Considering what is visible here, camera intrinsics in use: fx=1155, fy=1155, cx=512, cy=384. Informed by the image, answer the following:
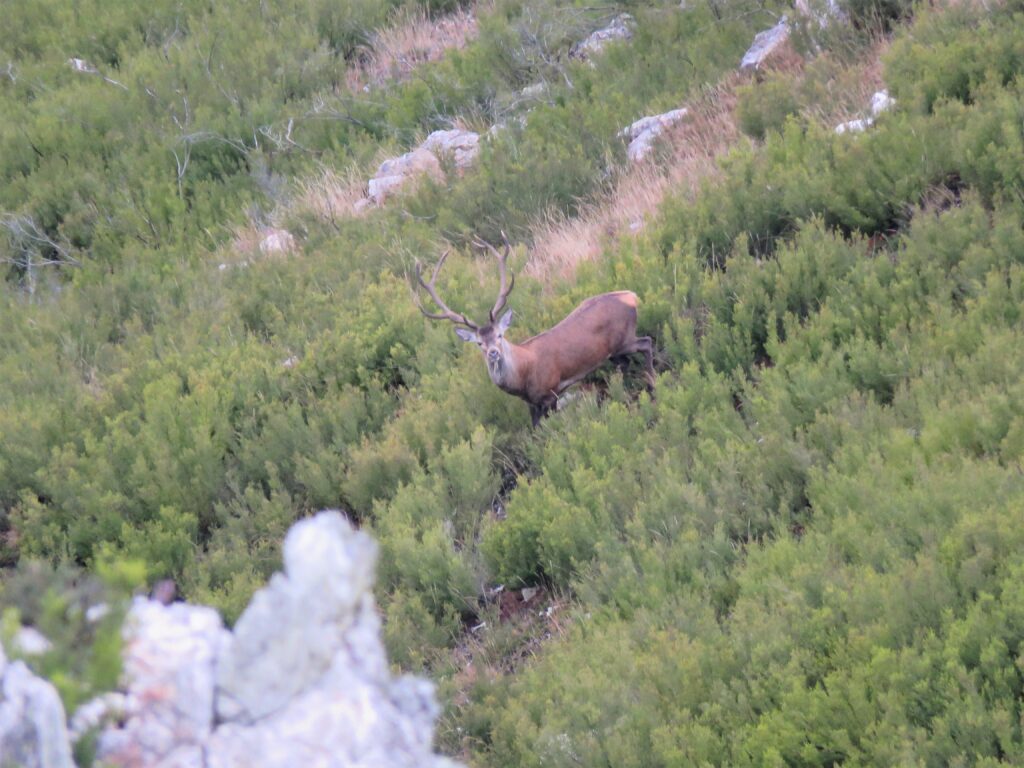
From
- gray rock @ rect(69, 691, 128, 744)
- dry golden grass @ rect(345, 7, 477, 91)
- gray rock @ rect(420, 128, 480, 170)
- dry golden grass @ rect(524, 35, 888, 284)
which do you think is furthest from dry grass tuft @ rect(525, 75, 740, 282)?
gray rock @ rect(69, 691, 128, 744)

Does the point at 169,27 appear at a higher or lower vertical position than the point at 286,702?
lower

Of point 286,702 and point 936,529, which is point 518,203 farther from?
point 286,702

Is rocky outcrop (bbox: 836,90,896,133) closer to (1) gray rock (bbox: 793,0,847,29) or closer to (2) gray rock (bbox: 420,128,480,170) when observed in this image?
(1) gray rock (bbox: 793,0,847,29)

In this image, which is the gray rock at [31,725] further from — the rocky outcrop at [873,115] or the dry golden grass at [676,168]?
the rocky outcrop at [873,115]

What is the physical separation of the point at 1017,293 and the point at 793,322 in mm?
1410

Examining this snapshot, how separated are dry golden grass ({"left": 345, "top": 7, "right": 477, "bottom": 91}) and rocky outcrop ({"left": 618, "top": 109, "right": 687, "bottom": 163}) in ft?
16.4

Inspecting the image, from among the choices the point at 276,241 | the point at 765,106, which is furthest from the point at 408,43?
the point at 765,106

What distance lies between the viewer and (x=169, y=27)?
18531 mm

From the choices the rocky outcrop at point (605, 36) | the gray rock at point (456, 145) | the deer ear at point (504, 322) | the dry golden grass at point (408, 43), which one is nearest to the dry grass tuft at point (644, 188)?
the deer ear at point (504, 322)

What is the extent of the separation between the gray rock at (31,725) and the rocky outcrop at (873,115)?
7.93m

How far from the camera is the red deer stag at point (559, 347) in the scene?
25.5 ft

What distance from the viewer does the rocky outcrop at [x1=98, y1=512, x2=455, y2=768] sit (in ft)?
7.16

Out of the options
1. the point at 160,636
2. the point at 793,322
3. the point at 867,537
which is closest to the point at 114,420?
the point at 793,322

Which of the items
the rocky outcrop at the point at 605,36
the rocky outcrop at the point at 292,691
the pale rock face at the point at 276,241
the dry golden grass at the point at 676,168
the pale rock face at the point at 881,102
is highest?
the rocky outcrop at the point at 292,691
